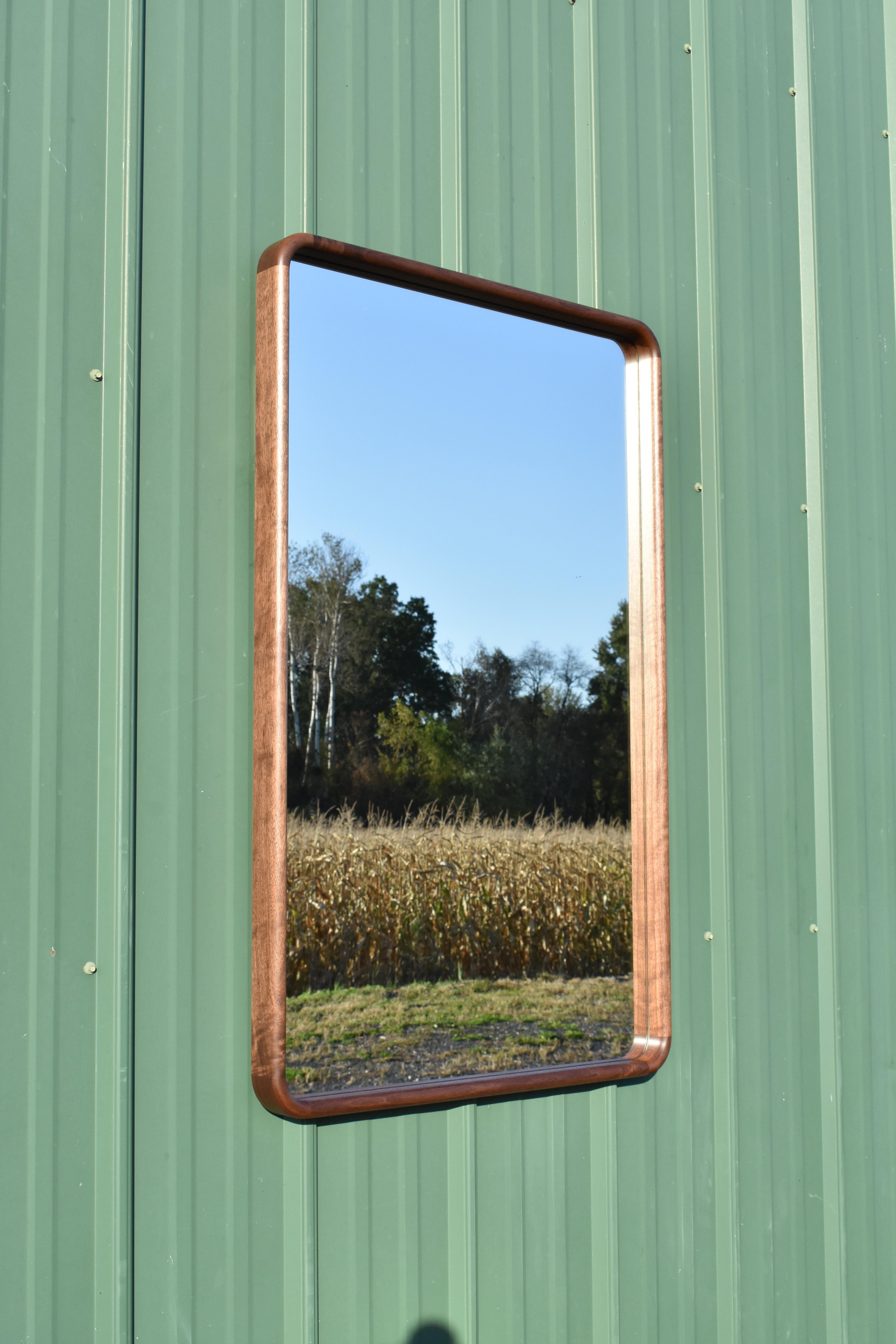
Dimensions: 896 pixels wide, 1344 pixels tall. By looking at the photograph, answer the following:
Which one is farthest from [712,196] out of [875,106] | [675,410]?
[875,106]

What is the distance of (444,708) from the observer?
1271 millimetres

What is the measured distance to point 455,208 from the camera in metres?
1.41

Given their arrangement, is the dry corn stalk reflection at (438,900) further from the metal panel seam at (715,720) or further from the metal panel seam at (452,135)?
the metal panel seam at (452,135)

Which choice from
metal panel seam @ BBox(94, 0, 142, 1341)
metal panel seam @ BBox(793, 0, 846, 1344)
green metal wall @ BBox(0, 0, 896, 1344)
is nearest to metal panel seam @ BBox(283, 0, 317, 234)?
green metal wall @ BBox(0, 0, 896, 1344)

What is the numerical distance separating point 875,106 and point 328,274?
1139mm

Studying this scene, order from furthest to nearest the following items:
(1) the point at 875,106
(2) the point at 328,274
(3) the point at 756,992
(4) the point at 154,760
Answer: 1. (1) the point at 875,106
2. (3) the point at 756,992
3. (2) the point at 328,274
4. (4) the point at 154,760

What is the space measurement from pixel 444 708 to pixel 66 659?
42cm

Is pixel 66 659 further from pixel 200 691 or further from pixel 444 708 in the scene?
pixel 444 708

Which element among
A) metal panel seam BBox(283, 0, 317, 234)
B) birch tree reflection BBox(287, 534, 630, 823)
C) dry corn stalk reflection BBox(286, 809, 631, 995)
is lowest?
dry corn stalk reflection BBox(286, 809, 631, 995)

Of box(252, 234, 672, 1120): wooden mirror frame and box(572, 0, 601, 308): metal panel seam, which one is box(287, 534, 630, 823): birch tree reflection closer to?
box(252, 234, 672, 1120): wooden mirror frame

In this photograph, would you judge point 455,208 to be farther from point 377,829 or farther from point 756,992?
point 756,992

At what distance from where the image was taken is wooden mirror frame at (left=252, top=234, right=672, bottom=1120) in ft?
3.87

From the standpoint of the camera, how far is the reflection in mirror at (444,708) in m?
1.22

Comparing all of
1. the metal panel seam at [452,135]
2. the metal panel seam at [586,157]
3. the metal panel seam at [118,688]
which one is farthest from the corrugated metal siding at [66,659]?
the metal panel seam at [586,157]
